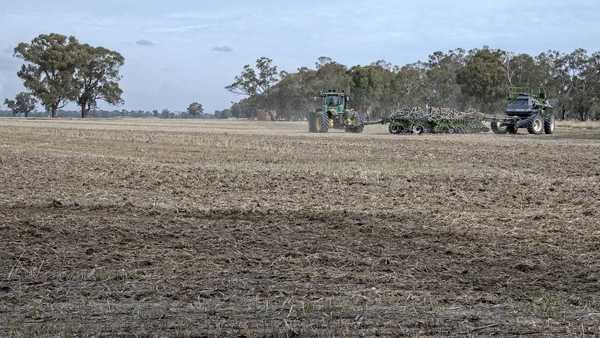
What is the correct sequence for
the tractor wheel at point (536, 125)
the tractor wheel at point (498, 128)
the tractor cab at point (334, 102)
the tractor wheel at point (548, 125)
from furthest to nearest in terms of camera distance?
the tractor cab at point (334, 102)
the tractor wheel at point (548, 125)
the tractor wheel at point (498, 128)
the tractor wheel at point (536, 125)

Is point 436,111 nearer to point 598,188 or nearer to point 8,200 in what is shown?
point 598,188

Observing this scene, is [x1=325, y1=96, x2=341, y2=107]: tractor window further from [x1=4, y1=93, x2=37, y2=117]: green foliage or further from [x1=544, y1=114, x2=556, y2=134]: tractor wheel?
[x1=4, y1=93, x2=37, y2=117]: green foliage

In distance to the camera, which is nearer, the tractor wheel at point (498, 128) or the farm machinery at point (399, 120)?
the farm machinery at point (399, 120)

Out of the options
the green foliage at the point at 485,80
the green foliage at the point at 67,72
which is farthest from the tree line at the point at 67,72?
the green foliage at the point at 485,80

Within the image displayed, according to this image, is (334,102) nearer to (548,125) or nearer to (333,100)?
(333,100)

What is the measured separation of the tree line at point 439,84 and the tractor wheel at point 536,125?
164ft

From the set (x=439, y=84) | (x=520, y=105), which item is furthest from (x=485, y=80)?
(x=520, y=105)

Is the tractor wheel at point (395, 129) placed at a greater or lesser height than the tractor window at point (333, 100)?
lesser

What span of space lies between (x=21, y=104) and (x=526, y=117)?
87.6 meters

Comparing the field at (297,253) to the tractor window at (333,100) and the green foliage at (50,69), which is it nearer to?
the tractor window at (333,100)

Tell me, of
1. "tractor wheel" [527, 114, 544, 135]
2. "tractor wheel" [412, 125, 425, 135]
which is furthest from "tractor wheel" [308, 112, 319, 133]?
"tractor wheel" [527, 114, 544, 135]

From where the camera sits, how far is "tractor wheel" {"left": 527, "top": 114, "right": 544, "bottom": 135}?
4628cm

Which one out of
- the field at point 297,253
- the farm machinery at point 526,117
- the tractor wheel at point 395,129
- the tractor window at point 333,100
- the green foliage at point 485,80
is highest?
the green foliage at point 485,80

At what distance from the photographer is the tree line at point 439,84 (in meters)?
98.0
